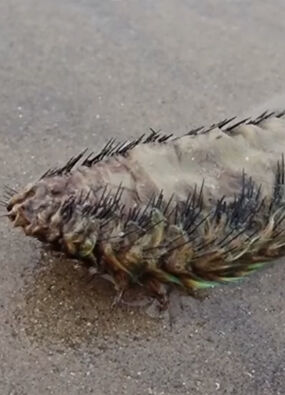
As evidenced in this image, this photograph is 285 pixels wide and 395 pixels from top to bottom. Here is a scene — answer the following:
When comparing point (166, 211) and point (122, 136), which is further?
point (122, 136)

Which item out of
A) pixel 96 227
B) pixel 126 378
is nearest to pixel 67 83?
pixel 96 227

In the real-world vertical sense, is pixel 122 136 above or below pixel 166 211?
above

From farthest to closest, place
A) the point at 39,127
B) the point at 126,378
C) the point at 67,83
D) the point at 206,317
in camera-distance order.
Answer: the point at 67,83 → the point at 39,127 → the point at 206,317 → the point at 126,378

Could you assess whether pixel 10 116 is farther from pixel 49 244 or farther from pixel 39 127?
pixel 49 244
